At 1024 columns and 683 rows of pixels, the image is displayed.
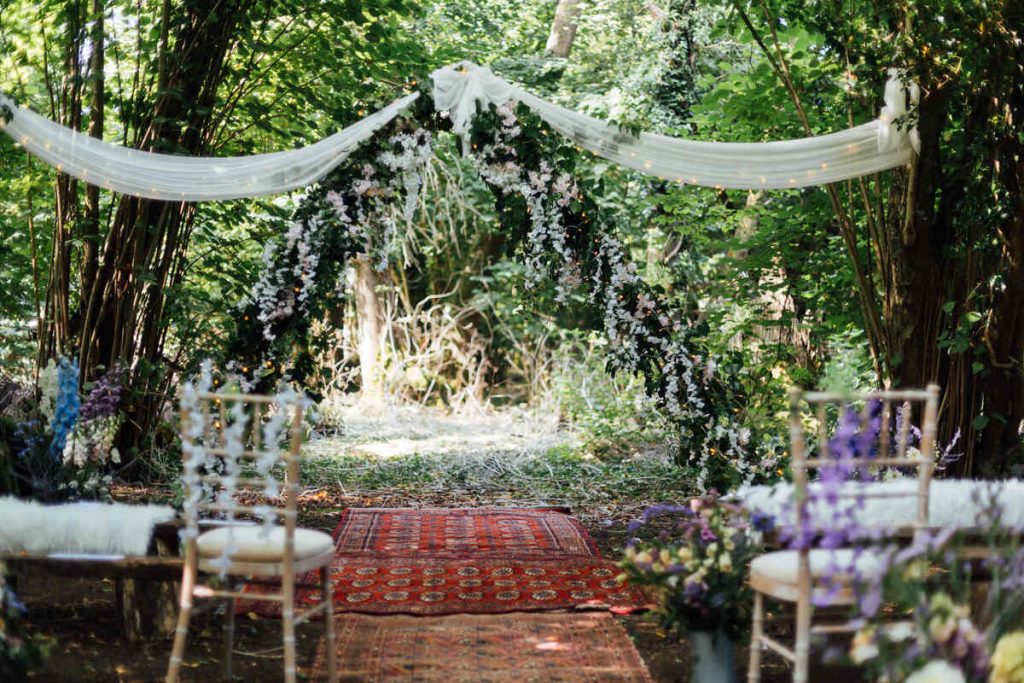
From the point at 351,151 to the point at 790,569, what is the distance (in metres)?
2.85

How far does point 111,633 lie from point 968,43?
4.23 meters

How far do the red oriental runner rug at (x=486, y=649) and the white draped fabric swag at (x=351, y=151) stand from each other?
198cm

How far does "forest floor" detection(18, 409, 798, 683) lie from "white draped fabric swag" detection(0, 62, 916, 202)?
1731 mm

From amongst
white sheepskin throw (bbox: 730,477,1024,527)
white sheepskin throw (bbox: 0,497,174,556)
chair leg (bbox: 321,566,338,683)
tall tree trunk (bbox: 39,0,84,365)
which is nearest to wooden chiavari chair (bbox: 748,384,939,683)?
white sheepskin throw (bbox: 730,477,1024,527)

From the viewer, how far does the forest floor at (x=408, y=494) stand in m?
3.20

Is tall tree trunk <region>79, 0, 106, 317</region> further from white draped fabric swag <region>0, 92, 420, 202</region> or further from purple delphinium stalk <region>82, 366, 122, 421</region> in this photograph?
white draped fabric swag <region>0, 92, 420, 202</region>

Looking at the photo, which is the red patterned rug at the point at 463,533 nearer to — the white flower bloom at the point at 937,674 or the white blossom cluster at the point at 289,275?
the white blossom cluster at the point at 289,275

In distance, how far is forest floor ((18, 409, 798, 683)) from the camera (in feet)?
10.5

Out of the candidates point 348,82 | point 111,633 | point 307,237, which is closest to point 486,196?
point 348,82

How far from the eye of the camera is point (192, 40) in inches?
220

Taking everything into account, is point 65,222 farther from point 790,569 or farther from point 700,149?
point 790,569

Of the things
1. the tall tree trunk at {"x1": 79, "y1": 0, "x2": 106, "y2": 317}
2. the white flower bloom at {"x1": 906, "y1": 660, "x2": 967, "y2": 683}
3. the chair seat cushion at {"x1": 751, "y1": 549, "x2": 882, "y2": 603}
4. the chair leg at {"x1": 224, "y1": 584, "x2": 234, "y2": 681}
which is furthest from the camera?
the tall tree trunk at {"x1": 79, "y1": 0, "x2": 106, "y2": 317}

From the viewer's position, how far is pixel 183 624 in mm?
2656

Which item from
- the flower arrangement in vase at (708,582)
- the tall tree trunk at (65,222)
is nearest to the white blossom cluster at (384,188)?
the tall tree trunk at (65,222)
